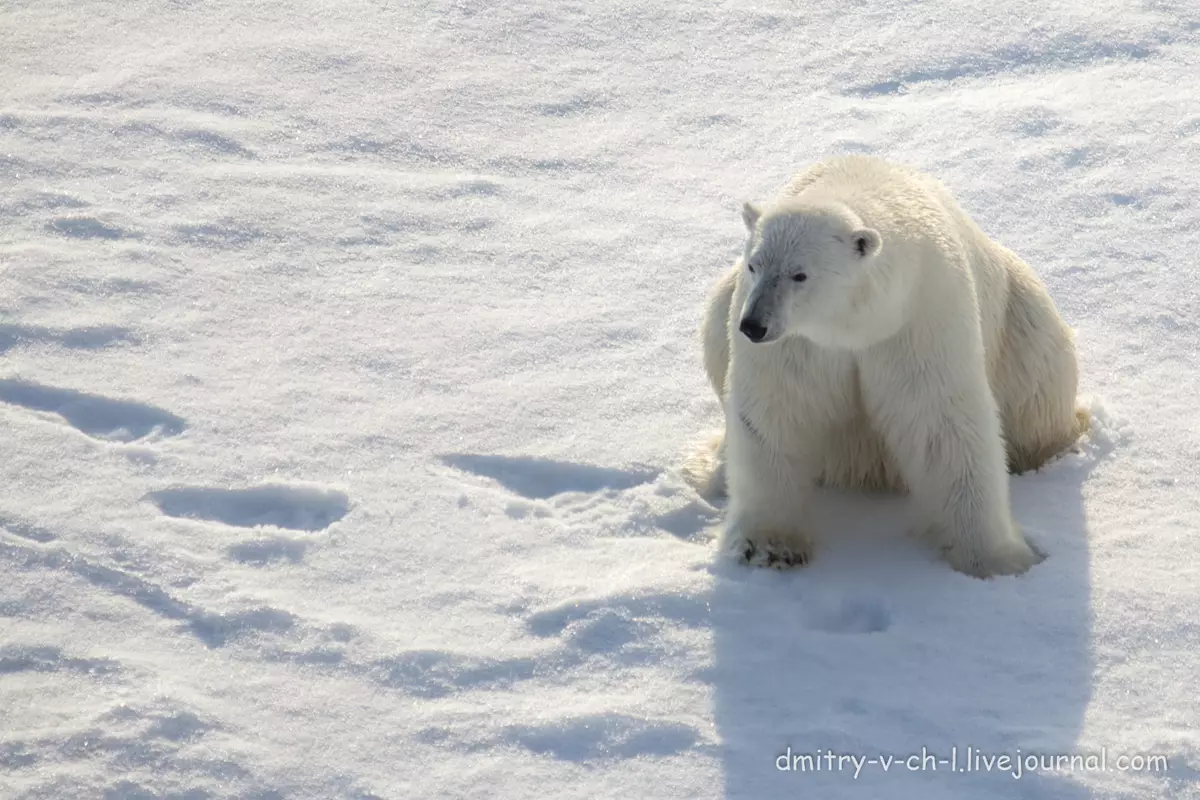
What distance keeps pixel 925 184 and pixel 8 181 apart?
4.28 meters

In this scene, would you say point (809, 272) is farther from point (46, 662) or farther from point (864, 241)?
point (46, 662)

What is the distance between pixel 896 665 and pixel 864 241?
3.85 feet

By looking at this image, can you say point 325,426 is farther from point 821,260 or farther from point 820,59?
point 820,59

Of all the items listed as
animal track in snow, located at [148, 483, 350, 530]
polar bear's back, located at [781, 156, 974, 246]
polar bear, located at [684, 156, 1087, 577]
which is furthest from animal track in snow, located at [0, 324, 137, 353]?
polar bear's back, located at [781, 156, 974, 246]

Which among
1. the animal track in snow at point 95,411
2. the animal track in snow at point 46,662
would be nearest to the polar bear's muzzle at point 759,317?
the animal track in snow at point 46,662

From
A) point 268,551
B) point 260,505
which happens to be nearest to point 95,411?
point 260,505

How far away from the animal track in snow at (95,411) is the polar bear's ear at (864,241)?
2502 millimetres

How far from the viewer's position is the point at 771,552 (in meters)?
4.52

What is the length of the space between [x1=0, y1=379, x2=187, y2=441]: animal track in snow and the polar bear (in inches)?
80.4

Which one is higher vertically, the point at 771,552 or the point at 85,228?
the point at 85,228

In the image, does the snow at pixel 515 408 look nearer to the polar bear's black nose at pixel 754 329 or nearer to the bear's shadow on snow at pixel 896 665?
the bear's shadow on snow at pixel 896 665

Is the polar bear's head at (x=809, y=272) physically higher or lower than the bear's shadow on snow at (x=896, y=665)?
higher

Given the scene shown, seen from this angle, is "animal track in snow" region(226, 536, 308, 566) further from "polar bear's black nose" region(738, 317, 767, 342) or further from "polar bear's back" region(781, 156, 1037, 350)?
"polar bear's back" region(781, 156, 1037, 350)

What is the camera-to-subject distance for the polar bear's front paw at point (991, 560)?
446 centimetres
